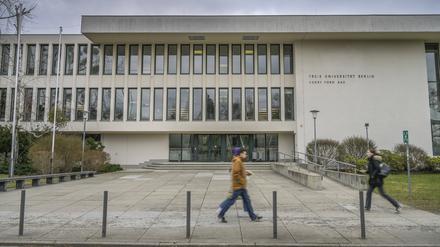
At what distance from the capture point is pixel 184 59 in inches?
1323

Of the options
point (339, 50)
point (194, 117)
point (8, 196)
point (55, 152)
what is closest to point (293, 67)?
point (339, 50)

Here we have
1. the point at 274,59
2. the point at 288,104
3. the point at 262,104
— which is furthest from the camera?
the point at 274,59

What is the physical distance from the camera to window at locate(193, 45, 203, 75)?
110ft

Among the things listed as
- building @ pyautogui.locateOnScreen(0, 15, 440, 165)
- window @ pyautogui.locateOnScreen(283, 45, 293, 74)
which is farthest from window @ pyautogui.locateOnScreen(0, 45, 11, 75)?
window @ pyautogui.locateOnScreen(283, 45, 293, 74)

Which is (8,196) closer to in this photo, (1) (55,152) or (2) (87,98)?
(1) (55,152)

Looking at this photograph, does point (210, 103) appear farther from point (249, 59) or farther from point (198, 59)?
point (249, 59)

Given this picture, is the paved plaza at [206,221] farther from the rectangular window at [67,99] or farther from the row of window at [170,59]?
the row of window at [170,59]

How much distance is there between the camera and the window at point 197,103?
32.8 m

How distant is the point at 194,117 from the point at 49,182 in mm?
16146

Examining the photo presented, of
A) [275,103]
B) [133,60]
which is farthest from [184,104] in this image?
[275,103]

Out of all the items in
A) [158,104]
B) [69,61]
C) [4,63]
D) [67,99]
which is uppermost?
[69,61]

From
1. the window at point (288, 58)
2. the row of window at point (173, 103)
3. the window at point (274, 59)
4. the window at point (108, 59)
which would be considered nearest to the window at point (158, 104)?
the row of window at point (173, 103)

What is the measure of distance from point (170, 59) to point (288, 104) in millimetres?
11924

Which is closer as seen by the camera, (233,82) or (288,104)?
(288,104)
